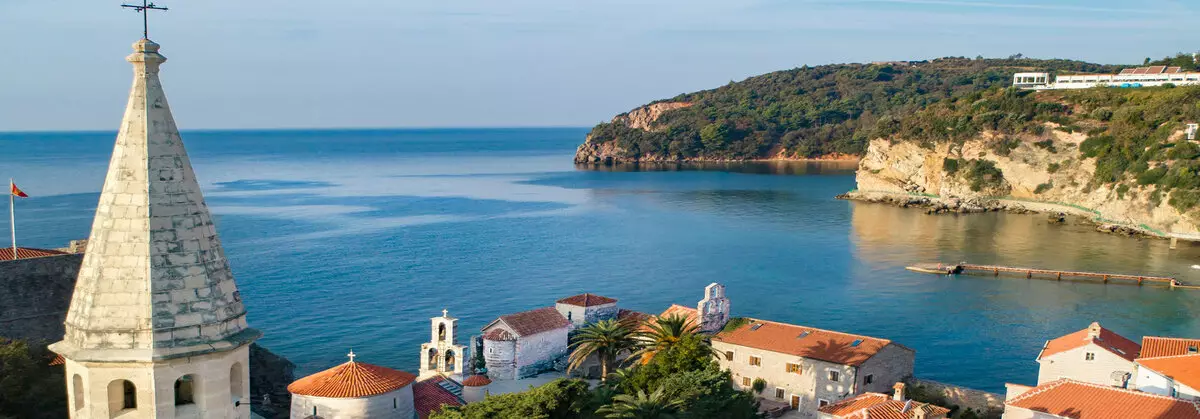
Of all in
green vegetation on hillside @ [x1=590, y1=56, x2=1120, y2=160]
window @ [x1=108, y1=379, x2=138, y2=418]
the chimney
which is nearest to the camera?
window @ [x1=108, y1=379, x2=138, y2=418]

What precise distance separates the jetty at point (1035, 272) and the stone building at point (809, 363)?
30820mm

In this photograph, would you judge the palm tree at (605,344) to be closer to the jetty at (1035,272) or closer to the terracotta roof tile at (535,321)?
the terracotta roof tile at (535,321)

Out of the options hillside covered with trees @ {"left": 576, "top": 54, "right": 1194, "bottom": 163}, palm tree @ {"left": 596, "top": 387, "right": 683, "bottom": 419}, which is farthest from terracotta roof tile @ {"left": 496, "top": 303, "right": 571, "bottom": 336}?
hillside covered with trees @ {"left": 576, "top": 54, "right": 1194, "bottom": 163}

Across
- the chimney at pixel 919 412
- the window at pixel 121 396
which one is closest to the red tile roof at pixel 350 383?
the chimney at pixel 919 412

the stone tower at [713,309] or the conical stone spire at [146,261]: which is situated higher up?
the conical stone spire at [146,261]

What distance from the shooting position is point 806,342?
3127 centimetres

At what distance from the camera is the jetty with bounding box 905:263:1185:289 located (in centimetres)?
5591

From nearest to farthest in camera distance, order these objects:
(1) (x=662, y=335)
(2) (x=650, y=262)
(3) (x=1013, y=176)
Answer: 1. (1) (x=662, y=335)
2. (2) (x=650, y=262)
3. (3) (x=1013, y=176)

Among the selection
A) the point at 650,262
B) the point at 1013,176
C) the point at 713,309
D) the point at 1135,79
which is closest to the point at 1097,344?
the point at 713,309

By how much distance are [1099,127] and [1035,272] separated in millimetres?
42271

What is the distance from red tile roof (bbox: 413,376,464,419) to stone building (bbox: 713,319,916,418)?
9.84 meters

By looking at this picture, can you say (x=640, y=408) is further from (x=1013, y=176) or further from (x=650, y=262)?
(x=1013, y=176)

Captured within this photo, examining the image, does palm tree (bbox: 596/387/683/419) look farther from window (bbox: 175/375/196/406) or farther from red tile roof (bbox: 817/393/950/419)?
window (bbox: 175/375/196/406)

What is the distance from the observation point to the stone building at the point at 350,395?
2303cm
